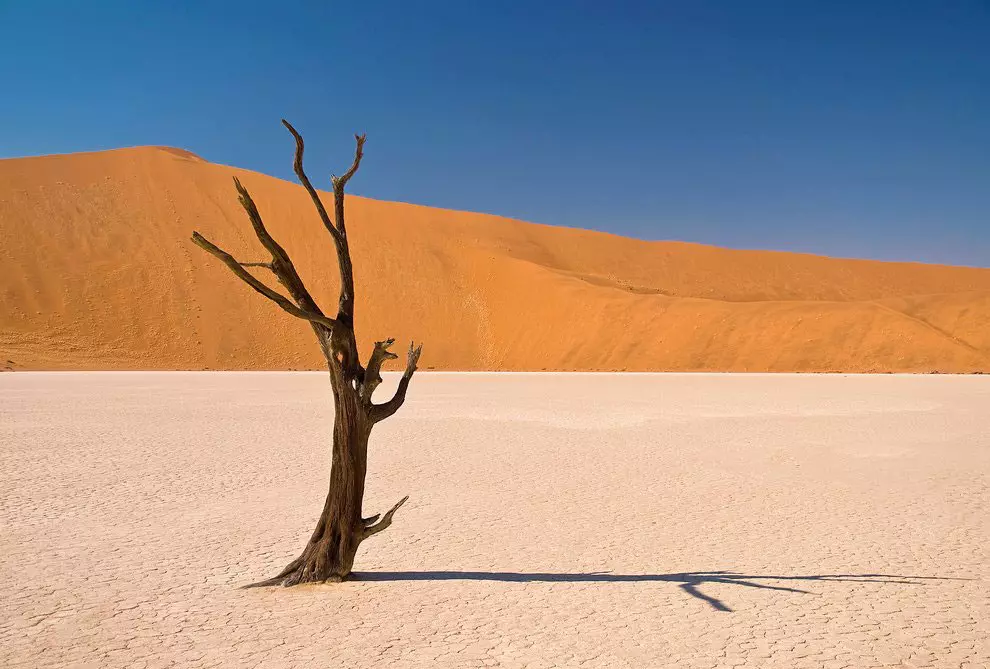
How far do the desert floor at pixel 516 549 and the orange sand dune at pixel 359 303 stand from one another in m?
35.6

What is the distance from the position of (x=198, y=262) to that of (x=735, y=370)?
145ft

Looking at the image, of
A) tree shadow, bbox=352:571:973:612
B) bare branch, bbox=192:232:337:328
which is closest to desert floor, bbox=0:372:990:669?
tree shadow, bbox=352:571:973:612

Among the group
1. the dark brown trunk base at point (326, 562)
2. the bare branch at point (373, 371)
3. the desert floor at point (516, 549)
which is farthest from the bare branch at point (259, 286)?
the desert floor at point (516, 549)

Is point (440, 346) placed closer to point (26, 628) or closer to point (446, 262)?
point (446, 262)

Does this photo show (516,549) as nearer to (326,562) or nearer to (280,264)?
(326,562)

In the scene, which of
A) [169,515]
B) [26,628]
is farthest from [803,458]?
[26,628]

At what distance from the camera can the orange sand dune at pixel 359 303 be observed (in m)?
51.3

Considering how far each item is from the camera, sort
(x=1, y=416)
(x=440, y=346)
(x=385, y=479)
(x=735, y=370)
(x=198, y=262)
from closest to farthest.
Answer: (x=385, y=479) < (x=1, y=416) < (x=735, y=370) < (x=440, y=346) < (x=198, y=262)

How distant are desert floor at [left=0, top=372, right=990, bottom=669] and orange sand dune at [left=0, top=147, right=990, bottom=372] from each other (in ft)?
117

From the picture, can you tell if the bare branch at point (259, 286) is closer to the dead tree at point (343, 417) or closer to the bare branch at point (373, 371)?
the dead tree at point (343, 417)

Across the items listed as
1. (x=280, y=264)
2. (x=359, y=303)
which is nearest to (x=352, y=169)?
(x=280, y=264)

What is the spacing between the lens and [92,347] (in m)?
54.3

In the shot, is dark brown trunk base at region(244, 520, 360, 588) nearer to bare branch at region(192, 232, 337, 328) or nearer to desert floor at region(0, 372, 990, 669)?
desert floor at region(0, 372, 990, 669)

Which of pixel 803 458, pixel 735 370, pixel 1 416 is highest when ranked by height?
pixel 735 370
